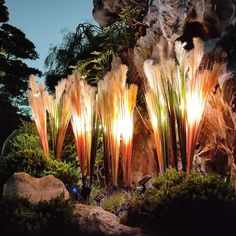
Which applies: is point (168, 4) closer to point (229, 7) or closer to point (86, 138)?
point (229, 7)

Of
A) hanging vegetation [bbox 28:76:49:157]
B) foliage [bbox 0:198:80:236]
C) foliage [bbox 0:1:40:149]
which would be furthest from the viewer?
foliage [bbox 0:1:40:149]

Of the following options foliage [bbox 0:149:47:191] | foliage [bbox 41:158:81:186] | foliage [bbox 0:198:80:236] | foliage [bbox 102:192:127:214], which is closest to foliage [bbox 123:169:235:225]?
foliage [bbox 0:198:80:236]

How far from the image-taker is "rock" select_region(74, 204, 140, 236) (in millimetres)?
6555

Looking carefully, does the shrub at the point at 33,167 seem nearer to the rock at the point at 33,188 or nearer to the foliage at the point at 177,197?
the rock at the point at 33,188

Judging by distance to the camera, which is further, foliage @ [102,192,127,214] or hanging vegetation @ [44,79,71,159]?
hanging vegetation @ [44,79,71,159]

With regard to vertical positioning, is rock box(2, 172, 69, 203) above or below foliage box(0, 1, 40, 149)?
below

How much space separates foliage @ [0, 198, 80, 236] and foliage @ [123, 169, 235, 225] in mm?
1153

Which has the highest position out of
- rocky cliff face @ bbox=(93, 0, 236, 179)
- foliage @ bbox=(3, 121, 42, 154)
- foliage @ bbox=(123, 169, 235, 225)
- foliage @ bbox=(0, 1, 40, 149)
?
foliage @ bbox=(0, 1, 40, 149)

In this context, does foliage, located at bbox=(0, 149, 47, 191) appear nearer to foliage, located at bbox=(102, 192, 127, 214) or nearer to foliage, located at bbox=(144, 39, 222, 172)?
foliage, located at bbox=(102, 192, 127, 214)

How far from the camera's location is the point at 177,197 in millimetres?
6766

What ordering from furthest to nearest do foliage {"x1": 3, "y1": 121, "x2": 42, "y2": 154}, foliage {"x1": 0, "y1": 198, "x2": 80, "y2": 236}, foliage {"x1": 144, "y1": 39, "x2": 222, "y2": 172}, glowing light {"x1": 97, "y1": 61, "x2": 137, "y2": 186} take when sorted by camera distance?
1. foliage {"x1": 3, "y1": 121, "x2": 42, "y2": 154}
2. glowing light {"x1": 97, "y1": 61, "x2": 137, "y2": 186}
3. foliage {"x1": 144, "y1": 39, "x2": 222, "y2": 172}
4. foliage {"x1": 0, "y1": 198, "x2": 80, "y2": 236}

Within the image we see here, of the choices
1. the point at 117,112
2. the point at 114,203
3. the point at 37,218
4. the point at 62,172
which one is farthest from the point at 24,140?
the point at 37,218

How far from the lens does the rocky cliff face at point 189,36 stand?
8820 mm

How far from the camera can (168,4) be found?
11.2 meters
